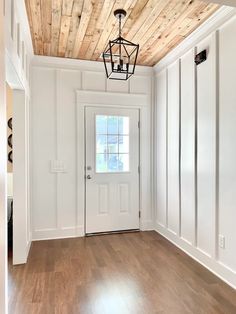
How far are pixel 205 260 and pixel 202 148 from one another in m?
1.30

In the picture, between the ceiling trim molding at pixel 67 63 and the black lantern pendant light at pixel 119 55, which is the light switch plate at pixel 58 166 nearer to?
the ceiling trim molding at pixel 67 63

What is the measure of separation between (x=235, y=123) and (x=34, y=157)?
2769 mm

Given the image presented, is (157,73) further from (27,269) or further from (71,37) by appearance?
(27,269)

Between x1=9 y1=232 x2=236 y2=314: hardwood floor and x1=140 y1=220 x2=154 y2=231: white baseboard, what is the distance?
0.66 meters

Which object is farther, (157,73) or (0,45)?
(157,73)

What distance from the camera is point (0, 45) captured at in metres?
1.14

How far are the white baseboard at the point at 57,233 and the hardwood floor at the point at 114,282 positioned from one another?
0.76ft

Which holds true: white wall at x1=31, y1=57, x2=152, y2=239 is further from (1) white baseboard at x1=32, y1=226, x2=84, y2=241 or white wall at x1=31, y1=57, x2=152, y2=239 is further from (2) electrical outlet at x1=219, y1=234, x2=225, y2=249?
A: (2) electrical outlet at x1=219, y1=234, x2=225, y2=249

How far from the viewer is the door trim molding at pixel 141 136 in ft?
13.1

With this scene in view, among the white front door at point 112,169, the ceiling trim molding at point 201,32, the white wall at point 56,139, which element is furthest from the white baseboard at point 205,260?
the ceiling trim molding at point 201,32

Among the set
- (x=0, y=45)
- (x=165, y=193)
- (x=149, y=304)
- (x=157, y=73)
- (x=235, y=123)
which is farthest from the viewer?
(x=157, y=73)

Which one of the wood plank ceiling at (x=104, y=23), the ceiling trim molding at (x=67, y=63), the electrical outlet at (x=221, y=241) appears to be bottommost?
the electrical outlet at (x=221, y=241)

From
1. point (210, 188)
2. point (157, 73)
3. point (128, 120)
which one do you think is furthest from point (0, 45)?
point (157, 73)

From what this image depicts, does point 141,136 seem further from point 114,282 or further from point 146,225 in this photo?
point 114,282
